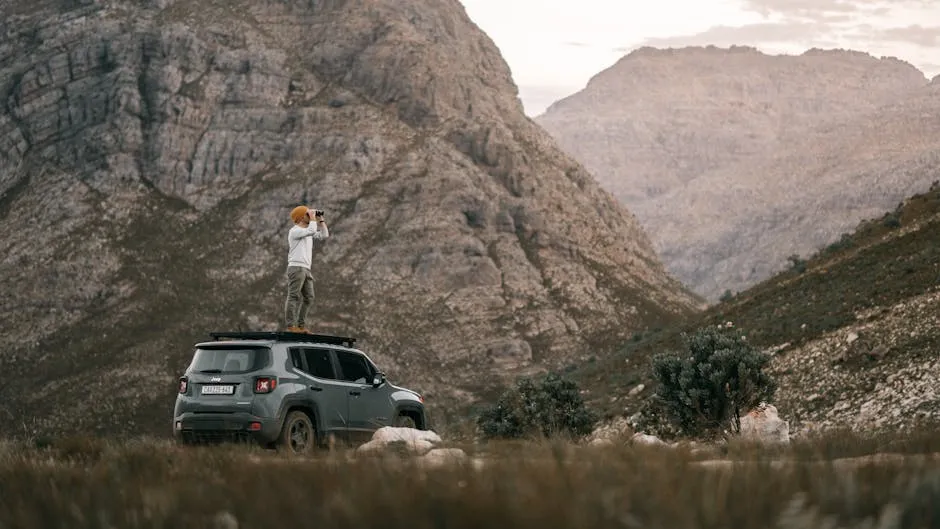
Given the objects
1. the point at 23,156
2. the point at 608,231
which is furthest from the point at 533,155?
the point at 23,156

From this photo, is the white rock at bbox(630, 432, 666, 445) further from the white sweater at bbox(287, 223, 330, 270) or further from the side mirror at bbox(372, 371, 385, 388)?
the white sweater at bbox(287, 223, 330, 270)

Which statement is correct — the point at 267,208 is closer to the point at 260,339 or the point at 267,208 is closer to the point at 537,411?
the point at 537,411

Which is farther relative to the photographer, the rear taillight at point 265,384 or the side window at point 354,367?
the side window at point 354,367

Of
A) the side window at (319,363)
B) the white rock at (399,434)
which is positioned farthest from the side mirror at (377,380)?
the side window at (319,363)

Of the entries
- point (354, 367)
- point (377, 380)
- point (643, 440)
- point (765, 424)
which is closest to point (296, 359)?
point (354, 367)

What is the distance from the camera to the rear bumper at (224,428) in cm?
1520

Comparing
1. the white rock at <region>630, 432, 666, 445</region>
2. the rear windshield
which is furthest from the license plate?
the white rock at <region>630, 432, 666, 445</region>

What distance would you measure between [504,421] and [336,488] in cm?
3604

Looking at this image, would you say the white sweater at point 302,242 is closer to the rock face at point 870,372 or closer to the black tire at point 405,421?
the black tire at point 405,421

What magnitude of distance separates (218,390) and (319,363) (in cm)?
178

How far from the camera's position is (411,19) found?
452ft

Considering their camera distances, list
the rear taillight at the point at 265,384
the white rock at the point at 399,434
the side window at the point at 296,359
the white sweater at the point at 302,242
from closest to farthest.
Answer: the rear taillight at the point at 265,384
the side window at the point at 296,359
the white rock at the point at 399,434
the white sweater at the point at 302,242

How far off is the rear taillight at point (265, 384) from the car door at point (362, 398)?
173 centimetres

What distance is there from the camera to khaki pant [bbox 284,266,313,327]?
752 inches
